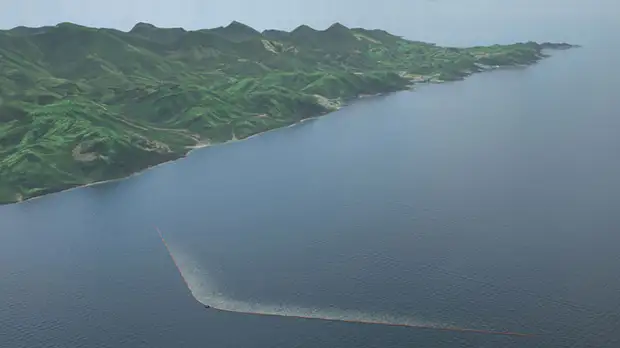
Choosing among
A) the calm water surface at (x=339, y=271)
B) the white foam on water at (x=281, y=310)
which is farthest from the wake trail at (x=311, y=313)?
the calm water surface at (x=339, y=271)

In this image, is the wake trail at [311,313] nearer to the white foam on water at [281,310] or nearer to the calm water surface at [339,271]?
the white foam on water at [281,310]

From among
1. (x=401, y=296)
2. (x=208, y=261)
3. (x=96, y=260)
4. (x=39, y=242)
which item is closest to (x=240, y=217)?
(x=208, y=261)

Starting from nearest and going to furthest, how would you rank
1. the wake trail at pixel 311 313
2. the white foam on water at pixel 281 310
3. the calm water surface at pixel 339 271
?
the wake trail at pixel 311 313 < the calm water surface at pixel 339 271 < the white foam on water at pixel 281 310

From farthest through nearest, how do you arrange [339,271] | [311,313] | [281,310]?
[339,271], [281,310], [311,313]

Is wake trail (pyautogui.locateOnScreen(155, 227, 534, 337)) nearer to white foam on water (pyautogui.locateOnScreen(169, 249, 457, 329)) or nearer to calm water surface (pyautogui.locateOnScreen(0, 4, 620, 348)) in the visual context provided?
white foam on water (pyautogui.locateOnScreen(169, 249, 457, 329))

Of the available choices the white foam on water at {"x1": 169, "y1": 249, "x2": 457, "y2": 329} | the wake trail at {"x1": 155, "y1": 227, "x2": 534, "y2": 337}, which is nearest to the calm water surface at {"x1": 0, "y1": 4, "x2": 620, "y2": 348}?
the wake trail at {"x1": 155, "y1": 227, "x2": 534, "y2": 337}

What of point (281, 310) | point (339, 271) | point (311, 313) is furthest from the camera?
point (339, 271)

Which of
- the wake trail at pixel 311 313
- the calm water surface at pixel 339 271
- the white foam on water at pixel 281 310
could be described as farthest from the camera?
the white foam on water at pixel 281 310

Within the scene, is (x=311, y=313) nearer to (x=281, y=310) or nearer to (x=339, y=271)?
(x=281, y=310)

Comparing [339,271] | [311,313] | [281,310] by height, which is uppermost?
[339,271]

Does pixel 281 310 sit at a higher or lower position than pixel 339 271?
lower

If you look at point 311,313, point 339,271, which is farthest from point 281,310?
point 339,271
